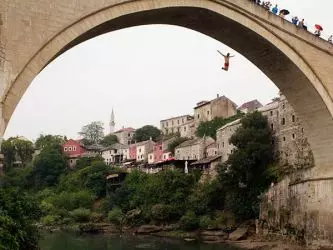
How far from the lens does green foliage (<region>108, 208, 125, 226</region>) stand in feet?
108

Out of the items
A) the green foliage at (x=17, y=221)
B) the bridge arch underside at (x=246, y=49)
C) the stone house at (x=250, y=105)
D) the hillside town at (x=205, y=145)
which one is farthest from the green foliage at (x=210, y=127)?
the green foliage at (x=17, y=221)

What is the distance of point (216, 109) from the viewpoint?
4844 centimetres

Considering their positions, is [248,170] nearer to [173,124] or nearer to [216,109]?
[216,109]

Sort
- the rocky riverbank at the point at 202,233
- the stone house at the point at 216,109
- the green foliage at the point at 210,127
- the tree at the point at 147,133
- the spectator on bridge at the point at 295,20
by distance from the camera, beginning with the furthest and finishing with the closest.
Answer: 1. the tree at the point at 147,133
2. the stone house at the point at 216,109
3. the green foliage at the point at 210,127
4. the rocky riverbank at the point at 202,233
5. the spectator on bridge at the point at 295,20

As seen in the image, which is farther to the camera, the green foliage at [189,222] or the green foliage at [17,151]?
the green foliage at [17,151]

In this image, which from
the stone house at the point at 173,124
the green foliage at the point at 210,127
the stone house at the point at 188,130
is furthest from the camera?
the stone house at the point at 173,124

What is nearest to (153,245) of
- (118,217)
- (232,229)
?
(232,229)

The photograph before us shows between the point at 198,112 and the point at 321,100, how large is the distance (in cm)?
3606

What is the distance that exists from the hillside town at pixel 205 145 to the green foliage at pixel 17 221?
11594 mm

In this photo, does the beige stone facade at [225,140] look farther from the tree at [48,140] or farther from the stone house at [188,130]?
the tree at [48,140]

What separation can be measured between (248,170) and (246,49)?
1263 cm

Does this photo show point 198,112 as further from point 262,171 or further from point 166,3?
point 166,3

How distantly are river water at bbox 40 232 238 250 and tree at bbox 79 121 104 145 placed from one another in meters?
47.3

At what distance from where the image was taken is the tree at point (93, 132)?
75.5 metres
